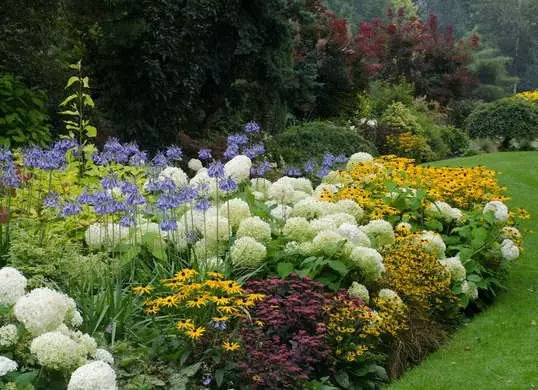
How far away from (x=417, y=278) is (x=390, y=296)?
48 centimetres

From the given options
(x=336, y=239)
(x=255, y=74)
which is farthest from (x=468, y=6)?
(x=336, y=239)

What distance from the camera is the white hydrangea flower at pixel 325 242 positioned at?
5.76 m

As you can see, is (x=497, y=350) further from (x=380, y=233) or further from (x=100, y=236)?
(x=100, y=236)

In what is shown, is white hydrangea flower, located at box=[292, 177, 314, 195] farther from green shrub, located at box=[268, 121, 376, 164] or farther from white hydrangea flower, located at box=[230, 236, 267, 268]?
green shrub, located at box=[268, 121, 376, 164]

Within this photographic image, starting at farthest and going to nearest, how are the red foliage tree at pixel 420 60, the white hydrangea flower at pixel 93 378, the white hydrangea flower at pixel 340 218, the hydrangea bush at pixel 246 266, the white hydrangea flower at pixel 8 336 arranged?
the red foliage tree at pixel 420 60 → the white hydrangea flower at pixel 340 218 → the hydrangea bush at pixel 246 266 → the white hydrangea flower at pixel 8 336 → the white hydrangea flower at pixel 93 378

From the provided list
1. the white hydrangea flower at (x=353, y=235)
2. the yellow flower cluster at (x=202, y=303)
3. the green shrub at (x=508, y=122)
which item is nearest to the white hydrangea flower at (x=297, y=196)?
the white hydrangea flower at (x=353, y=235)

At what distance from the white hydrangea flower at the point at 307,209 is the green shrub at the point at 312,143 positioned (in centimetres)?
459

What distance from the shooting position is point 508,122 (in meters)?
20.2

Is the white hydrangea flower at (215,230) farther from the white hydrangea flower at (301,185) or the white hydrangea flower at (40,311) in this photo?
the white hydrangea flower at (40,311)

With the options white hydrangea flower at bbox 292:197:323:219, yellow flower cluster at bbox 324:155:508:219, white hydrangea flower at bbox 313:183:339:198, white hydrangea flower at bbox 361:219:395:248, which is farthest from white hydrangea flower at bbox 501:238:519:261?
white hydrangea flower at bbox 292:197:323:219

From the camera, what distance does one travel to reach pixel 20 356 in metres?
3.81

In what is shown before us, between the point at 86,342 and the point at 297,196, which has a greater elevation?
the point at 297,196

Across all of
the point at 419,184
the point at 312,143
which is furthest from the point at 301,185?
the point at 312,143

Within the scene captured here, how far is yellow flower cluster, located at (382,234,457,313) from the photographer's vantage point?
19.7 ft
